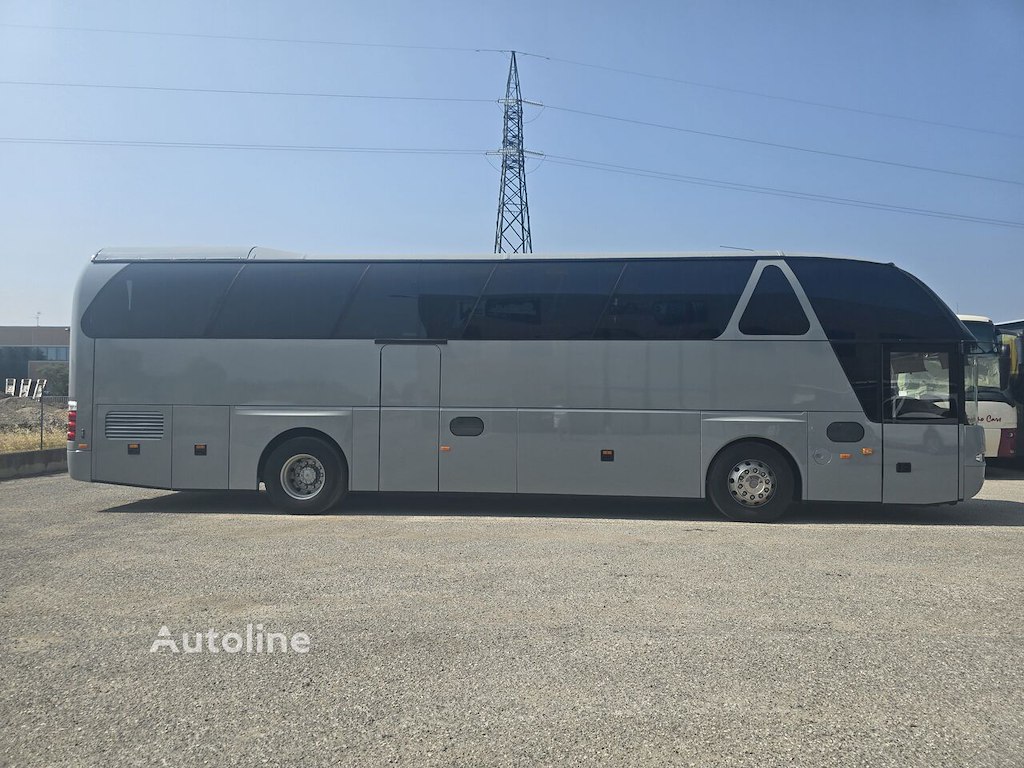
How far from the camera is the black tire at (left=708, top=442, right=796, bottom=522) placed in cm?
1031

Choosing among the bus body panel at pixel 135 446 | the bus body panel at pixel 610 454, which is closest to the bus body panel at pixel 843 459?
the bus body panel at pixel 610 454

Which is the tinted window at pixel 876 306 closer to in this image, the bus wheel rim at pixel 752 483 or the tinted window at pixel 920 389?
the tinted window at pixel 920 389

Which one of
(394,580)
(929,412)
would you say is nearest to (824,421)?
(929,412)

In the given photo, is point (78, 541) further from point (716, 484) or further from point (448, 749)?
point (716, 484)

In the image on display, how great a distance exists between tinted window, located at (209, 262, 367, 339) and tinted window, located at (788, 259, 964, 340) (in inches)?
244

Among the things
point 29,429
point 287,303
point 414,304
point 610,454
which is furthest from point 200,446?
point 29,429

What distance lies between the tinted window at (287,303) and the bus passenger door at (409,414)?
3.48 ft

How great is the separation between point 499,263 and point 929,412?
5.86 meters

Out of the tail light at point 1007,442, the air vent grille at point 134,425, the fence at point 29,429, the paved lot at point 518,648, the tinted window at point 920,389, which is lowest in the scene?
the paved lot at point 518,648

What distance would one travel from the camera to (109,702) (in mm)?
4066

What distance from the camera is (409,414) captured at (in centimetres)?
1094

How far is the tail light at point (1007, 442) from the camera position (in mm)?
15531

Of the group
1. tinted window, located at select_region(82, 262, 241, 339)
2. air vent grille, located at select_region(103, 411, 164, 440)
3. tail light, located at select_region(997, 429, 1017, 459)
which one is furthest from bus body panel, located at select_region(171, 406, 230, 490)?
tail light, located at select_region(997, 429, 1017, 459)

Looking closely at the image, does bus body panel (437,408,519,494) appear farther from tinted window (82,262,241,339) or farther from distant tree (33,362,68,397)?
distant tree (33,362,68,397)
